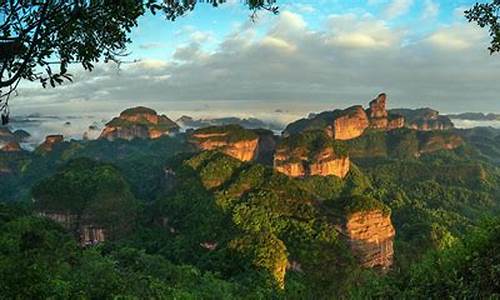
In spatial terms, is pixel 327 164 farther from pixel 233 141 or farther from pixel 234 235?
pixel 234 235

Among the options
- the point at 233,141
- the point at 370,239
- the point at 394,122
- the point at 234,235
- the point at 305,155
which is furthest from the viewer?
the point at 394,122

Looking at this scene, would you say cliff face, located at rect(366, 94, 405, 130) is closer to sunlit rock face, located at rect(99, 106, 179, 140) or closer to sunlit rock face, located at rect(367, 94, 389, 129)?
sunlit rock face, located at rect(367, 94, 389, 129)

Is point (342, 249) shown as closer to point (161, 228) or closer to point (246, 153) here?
point (161, 228)

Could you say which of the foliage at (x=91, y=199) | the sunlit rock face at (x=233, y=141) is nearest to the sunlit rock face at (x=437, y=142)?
the sunlit rock face at (x=233, y=141)

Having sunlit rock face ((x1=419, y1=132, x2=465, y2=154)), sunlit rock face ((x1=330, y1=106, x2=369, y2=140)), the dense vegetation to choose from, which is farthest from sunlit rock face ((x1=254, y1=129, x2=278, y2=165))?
sunlit rock face ((x1=419, y1=132, x2=465, y2=154))

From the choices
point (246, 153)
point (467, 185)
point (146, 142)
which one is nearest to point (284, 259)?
point (246, 153)

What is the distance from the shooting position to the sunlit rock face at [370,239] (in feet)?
202

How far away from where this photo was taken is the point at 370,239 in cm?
6281

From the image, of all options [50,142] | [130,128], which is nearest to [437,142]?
[130,128]

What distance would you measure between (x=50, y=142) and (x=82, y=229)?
376 feet

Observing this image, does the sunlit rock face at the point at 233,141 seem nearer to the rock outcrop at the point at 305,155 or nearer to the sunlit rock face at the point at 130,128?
the rock outcrop at the point at 305,155

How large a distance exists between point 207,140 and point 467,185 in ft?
253

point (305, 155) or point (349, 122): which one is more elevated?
point (349, 122)

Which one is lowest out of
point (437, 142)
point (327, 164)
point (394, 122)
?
point (437, 142)
